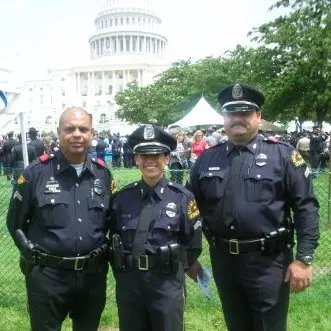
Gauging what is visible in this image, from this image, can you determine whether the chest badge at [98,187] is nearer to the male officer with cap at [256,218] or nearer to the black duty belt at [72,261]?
the black duty belt at [72,261]

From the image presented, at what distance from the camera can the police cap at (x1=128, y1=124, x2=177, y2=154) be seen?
335 centimetres

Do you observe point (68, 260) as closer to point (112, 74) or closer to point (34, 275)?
point (34, 275)

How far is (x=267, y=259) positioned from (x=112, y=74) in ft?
369

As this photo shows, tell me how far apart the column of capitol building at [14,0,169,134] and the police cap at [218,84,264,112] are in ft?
341

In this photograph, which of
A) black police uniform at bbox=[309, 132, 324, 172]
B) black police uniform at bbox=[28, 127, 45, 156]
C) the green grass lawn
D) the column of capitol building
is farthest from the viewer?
the column of capitol building

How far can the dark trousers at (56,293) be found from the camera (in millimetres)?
3344

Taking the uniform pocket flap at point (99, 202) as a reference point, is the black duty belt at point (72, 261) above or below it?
below

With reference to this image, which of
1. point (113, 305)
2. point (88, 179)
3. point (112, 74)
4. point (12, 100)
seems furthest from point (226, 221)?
point (112, 74)

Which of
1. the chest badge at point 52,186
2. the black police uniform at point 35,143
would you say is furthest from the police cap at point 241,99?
the black police uniform at point 35,143

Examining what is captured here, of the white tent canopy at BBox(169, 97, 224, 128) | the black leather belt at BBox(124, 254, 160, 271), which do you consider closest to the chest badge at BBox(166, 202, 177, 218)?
the black leather belt at BBox(124, 254, 160, 271)

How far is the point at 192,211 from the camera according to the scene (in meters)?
3.41

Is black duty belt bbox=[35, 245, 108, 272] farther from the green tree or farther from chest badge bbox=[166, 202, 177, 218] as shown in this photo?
the green tree

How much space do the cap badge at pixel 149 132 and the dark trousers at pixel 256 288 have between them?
0.96 meters

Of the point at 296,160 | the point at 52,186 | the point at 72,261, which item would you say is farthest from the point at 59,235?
the point at 296,160
